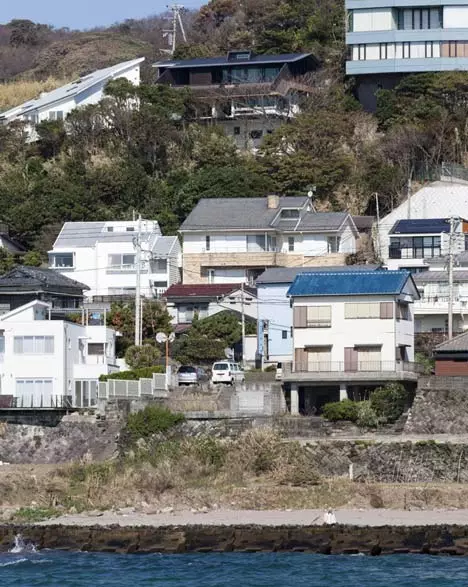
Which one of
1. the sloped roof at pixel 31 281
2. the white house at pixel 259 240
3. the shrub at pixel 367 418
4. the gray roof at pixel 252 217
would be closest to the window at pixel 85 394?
the sloped roof at pixel 31 281

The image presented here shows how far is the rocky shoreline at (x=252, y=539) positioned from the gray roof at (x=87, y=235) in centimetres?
3013

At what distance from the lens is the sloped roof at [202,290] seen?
57938mm

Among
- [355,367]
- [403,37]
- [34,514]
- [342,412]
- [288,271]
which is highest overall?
[403,37]

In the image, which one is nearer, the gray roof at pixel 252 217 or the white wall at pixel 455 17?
the gray roof at pixel 252 217

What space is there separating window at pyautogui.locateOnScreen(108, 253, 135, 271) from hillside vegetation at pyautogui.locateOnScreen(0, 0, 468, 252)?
10.7 ft

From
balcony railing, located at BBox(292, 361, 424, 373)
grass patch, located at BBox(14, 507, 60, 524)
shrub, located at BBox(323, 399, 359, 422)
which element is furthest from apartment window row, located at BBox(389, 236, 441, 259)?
grass patch, located at BBox(14, 507, 60, 524)

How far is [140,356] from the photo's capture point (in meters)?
50.0

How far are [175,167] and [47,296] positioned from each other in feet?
59.2

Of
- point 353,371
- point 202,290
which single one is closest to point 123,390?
point 353,371

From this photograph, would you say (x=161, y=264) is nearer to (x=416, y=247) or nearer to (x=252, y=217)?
(x=252, y=217)

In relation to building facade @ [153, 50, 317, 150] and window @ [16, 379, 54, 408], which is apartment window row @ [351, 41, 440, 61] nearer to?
building facade @ [153, 50, 317, 150]

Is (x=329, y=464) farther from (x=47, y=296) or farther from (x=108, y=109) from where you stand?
(x=108, y=109)

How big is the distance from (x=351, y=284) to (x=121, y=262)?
1700 cm

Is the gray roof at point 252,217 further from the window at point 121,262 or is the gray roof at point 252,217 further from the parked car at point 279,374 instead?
the parked car at point 279,374
